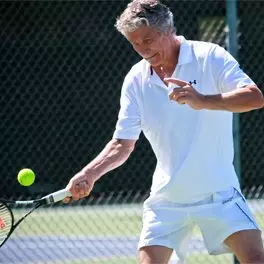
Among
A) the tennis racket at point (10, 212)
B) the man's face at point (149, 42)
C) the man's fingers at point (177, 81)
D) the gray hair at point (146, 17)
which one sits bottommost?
the tennis racket at point (10, 212)

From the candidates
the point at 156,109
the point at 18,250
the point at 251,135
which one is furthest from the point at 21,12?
the point at 156,109

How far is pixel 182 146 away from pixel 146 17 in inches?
23.0

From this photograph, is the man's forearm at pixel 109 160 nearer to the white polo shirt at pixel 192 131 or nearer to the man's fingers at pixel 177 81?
the white polo shirt at pixel 192 131

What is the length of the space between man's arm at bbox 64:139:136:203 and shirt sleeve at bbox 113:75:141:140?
5cm

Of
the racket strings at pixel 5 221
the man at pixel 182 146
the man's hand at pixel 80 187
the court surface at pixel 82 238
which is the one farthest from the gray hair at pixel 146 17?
the court surface at pixel 82 238

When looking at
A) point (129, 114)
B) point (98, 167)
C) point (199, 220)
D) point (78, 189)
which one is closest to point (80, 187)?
point (78, 189)

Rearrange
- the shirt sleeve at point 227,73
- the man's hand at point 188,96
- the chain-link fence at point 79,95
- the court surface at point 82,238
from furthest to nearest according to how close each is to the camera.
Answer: the chain-link fence at point 79,95 → the court surface at point 82,238 → the shirt sleeve at point 227,73 → the man's hand at point 188,96

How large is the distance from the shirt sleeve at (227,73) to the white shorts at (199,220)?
0.48m

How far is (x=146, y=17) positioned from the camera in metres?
3.94

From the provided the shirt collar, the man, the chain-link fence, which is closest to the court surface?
the chain-link fence

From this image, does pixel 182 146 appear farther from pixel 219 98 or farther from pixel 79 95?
pixel 79 95

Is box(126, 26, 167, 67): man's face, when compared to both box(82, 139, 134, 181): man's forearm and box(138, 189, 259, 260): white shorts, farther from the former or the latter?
box(138, 189, 259, 260): white shorts

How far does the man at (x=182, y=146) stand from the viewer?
155 inches

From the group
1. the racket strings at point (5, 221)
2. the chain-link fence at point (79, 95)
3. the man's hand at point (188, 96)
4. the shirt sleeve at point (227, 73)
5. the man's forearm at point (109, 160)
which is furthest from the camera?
the chain-link fence at point (79, 95)
